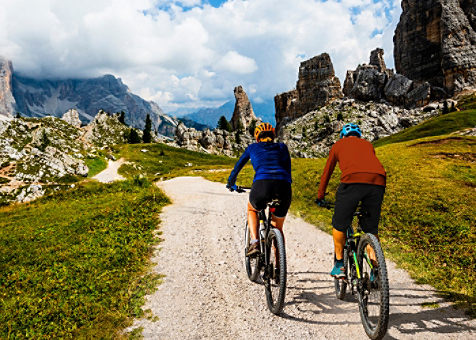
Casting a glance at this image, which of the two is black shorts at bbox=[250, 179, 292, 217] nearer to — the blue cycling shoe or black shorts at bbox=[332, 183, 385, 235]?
black shorts at bbox=[332, 183, 385, 235]

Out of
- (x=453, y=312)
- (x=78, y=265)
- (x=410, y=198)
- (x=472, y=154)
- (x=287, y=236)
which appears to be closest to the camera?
(x=453, y=312)

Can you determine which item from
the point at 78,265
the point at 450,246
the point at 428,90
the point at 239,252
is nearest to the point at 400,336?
the point at 239,252

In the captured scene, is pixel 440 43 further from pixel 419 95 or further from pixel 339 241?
pixel 339 241

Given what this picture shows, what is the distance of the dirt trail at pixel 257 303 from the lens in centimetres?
551

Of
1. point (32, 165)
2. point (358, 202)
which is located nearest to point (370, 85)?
point (32, 165)

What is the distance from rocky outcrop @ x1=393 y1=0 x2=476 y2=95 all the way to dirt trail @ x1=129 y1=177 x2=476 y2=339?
175 meters

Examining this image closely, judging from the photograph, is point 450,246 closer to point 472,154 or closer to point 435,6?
point 472,154

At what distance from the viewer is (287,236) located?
11.6 metres

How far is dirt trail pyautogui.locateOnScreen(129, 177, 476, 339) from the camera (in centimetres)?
551

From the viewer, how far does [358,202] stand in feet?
18.6

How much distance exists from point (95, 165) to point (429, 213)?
78.8 m

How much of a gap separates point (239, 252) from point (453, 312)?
6.16 metres

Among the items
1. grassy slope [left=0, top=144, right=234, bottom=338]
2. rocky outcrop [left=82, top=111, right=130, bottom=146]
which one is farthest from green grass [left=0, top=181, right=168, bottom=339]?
rocky outcrop [left=82, top=111, right=130, bottom=146]

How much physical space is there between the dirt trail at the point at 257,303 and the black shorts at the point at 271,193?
2.45 metres
